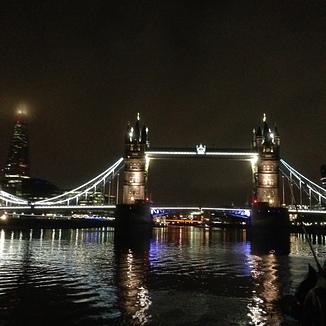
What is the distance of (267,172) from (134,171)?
29555 millimetres

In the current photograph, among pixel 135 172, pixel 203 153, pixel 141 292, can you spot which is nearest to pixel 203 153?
pixel 203 153

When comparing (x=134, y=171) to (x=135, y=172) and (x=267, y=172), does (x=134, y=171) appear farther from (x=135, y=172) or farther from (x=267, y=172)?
(x=267, y=172)

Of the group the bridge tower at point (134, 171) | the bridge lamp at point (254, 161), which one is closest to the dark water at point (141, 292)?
the bridge tower at point (134, 171)

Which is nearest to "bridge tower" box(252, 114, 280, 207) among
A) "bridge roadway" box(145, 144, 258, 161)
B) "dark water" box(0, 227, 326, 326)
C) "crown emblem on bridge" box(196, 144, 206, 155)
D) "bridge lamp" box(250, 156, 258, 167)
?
"bridge lamp" box(250, 156, 258, 167)

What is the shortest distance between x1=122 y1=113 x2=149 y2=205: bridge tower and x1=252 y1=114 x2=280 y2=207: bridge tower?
24651 millimetres

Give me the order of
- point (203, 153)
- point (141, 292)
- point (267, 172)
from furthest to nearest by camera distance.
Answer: point (267, 172) → point (203, 153) → point (141, 292)

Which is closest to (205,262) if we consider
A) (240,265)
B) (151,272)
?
(240,265)

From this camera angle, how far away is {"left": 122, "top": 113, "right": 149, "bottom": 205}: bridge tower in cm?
9294

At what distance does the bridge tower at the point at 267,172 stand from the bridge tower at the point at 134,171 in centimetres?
2465

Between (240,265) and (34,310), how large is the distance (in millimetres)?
17015

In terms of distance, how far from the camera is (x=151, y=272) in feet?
76.1

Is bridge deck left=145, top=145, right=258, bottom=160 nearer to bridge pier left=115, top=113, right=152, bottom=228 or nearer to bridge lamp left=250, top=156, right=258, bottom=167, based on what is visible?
bridge lamp left=250, top=156, right=258, bottom=167

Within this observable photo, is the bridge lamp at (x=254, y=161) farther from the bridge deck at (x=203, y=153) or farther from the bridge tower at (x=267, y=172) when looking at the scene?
the bridge deck at (x=203, y=153)

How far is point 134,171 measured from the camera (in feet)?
309
